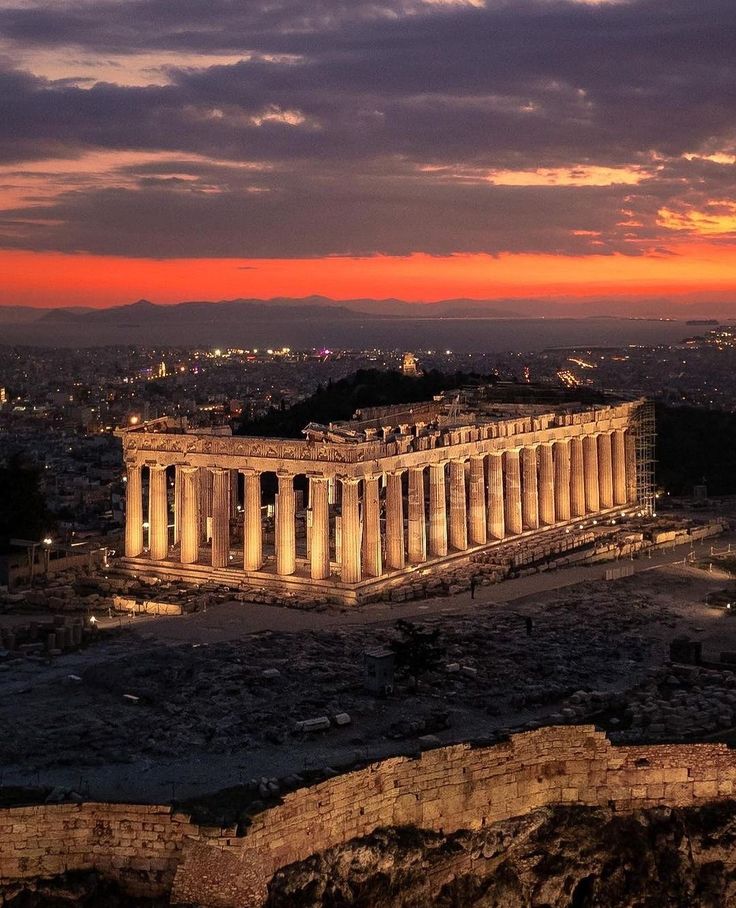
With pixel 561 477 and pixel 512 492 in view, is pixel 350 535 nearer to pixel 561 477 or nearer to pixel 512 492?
pixel 512 492

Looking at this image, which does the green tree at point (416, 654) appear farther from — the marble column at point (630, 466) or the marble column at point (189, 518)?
the marble column at point (630, 466)

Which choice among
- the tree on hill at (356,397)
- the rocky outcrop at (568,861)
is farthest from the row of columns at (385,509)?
the tree on hill at (356,397)

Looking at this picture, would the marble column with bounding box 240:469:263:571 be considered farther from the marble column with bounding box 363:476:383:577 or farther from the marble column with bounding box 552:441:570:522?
the marble column with bounding box 552:441:570:522

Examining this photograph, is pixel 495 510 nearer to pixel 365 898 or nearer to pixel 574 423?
pixel 574 423

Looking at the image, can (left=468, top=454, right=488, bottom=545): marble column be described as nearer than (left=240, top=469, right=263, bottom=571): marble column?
No

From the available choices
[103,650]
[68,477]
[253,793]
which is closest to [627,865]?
[253,793]

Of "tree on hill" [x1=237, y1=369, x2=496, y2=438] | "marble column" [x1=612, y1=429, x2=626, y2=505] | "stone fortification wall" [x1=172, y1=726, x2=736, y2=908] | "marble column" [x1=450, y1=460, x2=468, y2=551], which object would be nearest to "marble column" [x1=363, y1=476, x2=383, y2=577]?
"marble column" [x1=450, y1=460, x2=468, y2=551]

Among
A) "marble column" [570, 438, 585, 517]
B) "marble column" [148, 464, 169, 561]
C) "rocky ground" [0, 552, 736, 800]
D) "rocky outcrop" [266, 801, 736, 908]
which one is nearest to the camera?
"rocky outcrop" [266, 801, 736, 908]
